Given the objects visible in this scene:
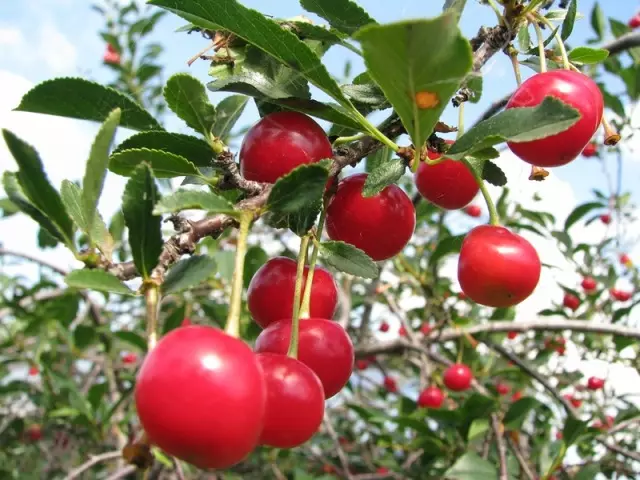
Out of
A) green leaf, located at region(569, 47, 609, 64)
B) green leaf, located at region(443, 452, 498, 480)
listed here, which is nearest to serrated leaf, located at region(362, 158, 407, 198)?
green leaf, located at region(569, 47, 609, 64)

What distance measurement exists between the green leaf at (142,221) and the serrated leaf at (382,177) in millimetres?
352

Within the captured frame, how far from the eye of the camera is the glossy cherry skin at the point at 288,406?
694mm

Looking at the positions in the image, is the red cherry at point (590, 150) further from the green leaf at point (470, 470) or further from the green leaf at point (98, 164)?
the green leaf at point (98, 164)

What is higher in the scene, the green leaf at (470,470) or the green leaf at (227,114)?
the green leaf at (227,114)

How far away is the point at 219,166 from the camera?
0.93 m

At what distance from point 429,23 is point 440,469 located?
2.46 meters

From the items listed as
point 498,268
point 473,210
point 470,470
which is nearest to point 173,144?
point 498,268

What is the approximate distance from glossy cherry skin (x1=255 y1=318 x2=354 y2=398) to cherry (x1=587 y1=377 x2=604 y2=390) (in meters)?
3.30

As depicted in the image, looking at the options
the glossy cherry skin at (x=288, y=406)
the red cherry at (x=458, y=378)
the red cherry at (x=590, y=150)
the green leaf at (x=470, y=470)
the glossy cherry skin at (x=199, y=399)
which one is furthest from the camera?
the red cherry at (x=590, y=150)

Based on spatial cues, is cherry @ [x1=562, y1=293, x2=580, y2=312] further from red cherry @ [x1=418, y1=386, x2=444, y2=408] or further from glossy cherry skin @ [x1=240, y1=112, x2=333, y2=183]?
glossy cherry skin @ [x1=240, y1=112, x2=333, y2=183]

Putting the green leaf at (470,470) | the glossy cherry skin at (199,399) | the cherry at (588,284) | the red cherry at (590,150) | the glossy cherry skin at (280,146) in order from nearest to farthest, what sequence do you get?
the glossy cherry skin at (199,399) < the glossy cherry skin at (280,146) < the green leaf at (470,470) < the cherry at (588,284) < the red cherry at (590,150)

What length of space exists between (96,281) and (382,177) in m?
0.47

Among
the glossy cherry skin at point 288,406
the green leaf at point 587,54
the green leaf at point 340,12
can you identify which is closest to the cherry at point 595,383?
the green leaf at point 587,54

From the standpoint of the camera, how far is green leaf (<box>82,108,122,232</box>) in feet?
2.28
